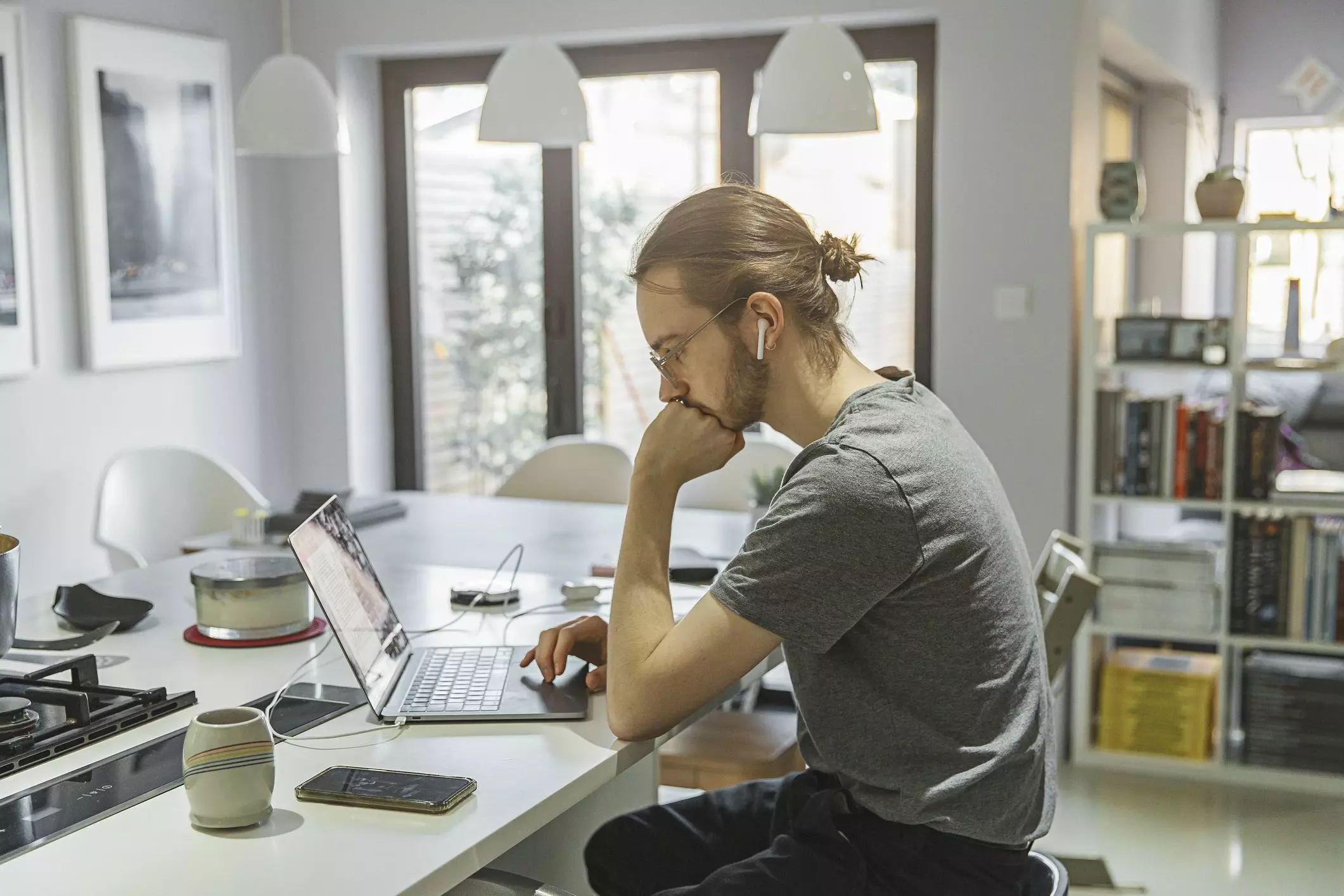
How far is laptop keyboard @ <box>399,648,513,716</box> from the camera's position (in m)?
1.65

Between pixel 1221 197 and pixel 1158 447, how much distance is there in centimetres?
68

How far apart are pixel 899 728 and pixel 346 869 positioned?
0.58 meters

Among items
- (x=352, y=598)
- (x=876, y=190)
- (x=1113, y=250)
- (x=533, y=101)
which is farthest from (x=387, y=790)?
(x=1113, y=250)

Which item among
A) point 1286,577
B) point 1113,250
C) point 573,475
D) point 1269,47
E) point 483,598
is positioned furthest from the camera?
point 1269,47

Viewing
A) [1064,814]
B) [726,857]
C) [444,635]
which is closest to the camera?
[726,857]

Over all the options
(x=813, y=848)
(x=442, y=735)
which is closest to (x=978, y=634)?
(x=813, y=848)

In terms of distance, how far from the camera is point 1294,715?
3668 mm

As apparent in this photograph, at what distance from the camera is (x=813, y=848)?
4.98 ft

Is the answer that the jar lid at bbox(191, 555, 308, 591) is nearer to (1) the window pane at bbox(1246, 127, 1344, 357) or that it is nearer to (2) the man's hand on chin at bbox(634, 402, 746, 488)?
(2) the man's hand on chin at bbox(634, 402, 746, 488)

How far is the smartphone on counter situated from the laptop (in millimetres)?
197

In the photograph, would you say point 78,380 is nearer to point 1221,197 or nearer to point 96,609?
point 96,609

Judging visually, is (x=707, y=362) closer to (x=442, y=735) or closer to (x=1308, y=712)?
(x=442, y=735)

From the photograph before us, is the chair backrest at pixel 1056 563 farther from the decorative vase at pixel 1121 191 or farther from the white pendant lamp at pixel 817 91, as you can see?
the decorative vase at pixel 1121 191

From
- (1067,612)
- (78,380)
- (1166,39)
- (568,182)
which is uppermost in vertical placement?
(1166,39)
